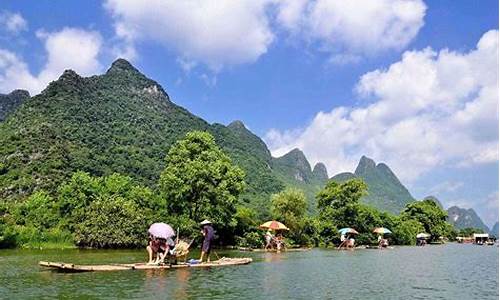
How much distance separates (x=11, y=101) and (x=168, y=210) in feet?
333

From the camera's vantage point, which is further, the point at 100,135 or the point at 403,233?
the point at 100,135

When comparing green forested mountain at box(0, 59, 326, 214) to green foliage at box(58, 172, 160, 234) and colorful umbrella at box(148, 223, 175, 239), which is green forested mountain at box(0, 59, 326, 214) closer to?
green foliage at box(58, 172, 160, 234)

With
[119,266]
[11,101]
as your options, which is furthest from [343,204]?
[11,101]

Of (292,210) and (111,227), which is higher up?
(292,210)

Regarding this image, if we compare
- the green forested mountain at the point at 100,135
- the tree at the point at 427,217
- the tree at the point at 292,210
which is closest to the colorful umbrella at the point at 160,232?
the tree at the point at 292,210

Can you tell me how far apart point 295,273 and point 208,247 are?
564 cm

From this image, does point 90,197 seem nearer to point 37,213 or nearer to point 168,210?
point 37,213

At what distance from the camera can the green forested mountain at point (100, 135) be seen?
212ft

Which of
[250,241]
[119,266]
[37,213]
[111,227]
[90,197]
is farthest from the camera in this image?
[90,197]

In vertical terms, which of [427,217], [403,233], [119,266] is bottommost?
[119,266]

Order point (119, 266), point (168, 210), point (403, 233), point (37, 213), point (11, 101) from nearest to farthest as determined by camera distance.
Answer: point (119, 266) → point (168, 210) → point (37, 213) → point (403, 233) → point (11, 101)

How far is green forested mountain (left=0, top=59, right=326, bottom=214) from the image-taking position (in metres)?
64.5

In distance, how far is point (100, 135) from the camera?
9450 centimetres

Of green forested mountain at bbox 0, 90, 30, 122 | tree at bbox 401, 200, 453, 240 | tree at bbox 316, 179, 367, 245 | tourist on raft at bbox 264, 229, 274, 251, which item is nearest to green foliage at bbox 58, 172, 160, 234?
tourist on raft at bbox 264, 229, 274, 251
